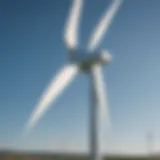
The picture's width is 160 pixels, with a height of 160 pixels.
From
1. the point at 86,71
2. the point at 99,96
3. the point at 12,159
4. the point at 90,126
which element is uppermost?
the point at 12,159

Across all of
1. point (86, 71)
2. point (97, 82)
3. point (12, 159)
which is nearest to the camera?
point (97, 82)

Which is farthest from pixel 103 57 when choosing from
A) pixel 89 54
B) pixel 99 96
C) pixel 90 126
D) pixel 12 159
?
pixel 12 159

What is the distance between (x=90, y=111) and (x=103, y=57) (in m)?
4.34

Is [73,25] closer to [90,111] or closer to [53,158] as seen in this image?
[90,111]

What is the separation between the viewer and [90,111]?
22.7m

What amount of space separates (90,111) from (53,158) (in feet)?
168

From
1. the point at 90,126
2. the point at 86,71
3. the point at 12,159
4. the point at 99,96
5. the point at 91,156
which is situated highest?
the point at 12,159

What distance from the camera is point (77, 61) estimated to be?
990 inches

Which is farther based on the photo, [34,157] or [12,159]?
[34,157]

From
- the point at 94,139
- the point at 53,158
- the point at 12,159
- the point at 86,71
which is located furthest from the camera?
the point at 53,158

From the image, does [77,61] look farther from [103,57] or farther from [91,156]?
[91,156]

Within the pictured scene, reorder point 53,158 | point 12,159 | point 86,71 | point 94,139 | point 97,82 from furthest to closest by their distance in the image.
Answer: point 53,158, point 12,159, point 86,71, point 97,82, point 94,139

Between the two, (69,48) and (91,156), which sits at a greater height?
(69,48)

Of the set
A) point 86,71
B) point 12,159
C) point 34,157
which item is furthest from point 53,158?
point 86,71
